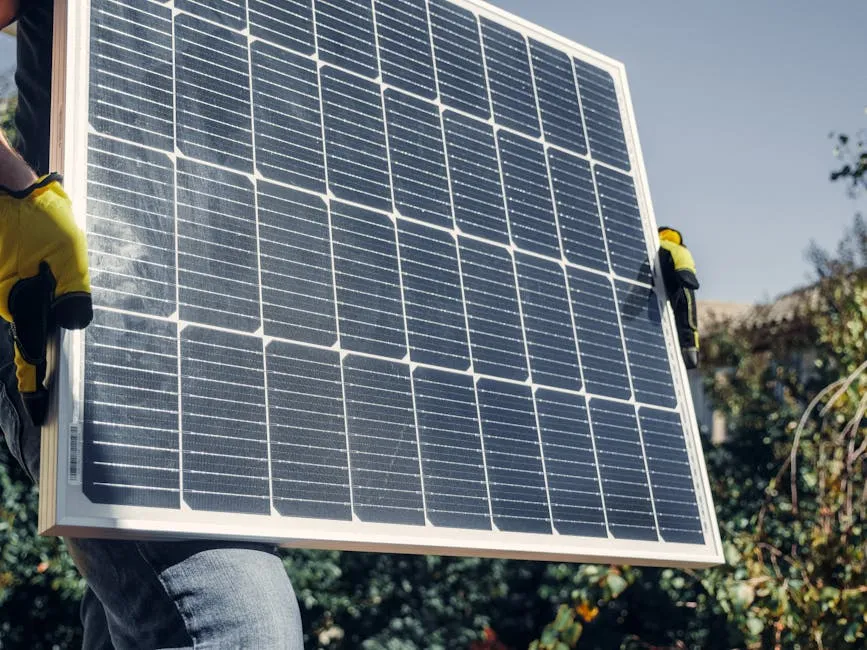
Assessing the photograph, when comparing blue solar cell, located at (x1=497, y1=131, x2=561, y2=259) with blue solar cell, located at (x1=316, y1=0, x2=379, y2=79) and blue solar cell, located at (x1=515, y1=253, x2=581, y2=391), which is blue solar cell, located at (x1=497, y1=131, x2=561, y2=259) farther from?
blue solar cell, located at (x1=316, y1=0, x2=379, y2=79)

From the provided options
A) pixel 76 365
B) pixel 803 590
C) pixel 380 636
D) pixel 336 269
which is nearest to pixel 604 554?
pixel 336 269

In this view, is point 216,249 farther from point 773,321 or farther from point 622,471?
point 773,321

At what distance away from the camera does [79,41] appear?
331 centimetres

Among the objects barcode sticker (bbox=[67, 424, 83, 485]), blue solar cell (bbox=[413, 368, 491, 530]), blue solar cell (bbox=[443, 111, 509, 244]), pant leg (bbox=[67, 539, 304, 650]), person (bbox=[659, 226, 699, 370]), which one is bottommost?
pant leg (bbox=[67, 539, 304, 650])

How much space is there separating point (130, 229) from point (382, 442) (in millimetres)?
1020

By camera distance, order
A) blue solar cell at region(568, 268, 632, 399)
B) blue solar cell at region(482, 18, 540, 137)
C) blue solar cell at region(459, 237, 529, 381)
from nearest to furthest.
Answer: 1. blue solar cell at region(459, 237, 529, 381)
2. blue solar cell at region(568, 268, 632, 399)
3. blue solar cell at region(482, 18, 540, 137)

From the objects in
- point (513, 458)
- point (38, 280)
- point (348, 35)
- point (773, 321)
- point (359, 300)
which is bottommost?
point (513, 458)

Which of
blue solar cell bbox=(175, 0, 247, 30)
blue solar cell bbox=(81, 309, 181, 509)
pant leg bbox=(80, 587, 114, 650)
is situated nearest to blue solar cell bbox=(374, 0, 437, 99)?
blue solar cell bbox=(175, 0, 247, 30)

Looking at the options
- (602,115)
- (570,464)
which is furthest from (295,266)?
(602,115)

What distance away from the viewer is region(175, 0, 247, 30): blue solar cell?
3758 millimetres

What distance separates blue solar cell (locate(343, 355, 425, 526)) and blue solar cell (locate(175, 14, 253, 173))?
796 mm

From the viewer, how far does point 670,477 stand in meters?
4.49

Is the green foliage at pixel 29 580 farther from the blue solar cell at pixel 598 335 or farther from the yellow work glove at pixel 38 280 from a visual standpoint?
the yellow work glove at pixel 38 280

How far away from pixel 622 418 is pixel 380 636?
695cm
